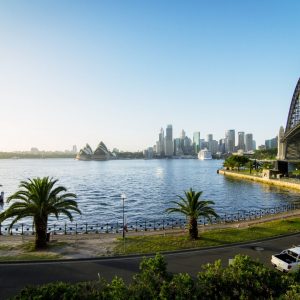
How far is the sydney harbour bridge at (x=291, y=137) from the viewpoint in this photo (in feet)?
479

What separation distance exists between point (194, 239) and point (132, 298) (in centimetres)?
1913

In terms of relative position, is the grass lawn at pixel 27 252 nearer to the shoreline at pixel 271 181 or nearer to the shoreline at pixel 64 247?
the shoreline at pixel 64 247

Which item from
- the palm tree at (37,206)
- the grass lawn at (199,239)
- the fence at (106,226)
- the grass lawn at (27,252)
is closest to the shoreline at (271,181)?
the fence at (106,226)

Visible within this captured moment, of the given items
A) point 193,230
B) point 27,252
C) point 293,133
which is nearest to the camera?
point 27,252

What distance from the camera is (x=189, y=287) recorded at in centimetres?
1192

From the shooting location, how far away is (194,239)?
97.4 ft

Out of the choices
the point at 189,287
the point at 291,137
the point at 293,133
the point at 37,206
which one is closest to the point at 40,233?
the point at 37,206

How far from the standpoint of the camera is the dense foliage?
11.6 m

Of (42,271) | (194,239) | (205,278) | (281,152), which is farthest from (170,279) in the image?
(281,152)

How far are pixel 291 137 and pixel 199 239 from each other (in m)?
132

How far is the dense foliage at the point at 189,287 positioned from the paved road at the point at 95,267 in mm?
7239

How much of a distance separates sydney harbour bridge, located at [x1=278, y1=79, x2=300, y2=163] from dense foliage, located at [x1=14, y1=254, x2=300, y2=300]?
468ft

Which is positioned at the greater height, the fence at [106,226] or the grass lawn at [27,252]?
the grass lawn at [27,252]

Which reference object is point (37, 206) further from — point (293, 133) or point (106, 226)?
point (293, 133)
